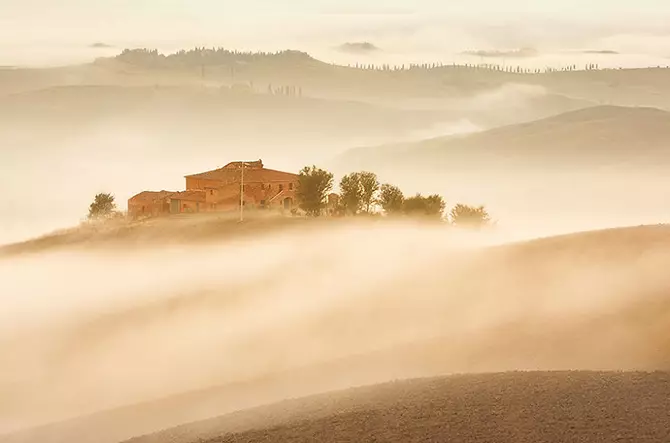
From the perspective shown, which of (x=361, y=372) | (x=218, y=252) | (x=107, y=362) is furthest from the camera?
(x=218, y=252)

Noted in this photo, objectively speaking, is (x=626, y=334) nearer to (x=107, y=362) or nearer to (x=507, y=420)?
(x=507, y=420)

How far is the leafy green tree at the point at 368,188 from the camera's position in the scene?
1275 inches

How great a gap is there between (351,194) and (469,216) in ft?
14.0

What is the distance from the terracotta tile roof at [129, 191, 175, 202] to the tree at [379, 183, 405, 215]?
749cm

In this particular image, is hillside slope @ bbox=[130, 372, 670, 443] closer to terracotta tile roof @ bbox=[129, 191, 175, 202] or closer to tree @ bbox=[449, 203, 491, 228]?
tree @ bbox=[449, 203, 491, 228]

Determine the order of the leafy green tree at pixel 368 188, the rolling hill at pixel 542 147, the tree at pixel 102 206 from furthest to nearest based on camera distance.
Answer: the rolling hill at pixel 542 147
the tree at pixel 102 206
the leafy green tree at pixel 368 188

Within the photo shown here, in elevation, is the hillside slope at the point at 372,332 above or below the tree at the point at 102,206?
below

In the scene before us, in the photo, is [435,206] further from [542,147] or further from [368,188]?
[542,147]

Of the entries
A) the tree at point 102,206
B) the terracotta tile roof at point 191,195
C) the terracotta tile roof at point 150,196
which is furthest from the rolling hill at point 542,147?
the tree at point 102,206

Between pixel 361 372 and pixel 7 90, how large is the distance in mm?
23402

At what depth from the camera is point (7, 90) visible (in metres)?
36.0

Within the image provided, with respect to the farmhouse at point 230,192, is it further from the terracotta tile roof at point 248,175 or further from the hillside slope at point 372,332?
the hillside slope at point 372,332

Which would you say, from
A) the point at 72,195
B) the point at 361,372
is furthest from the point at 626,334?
the point at 72,195

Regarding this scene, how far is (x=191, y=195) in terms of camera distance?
31.7 m
